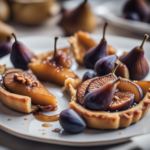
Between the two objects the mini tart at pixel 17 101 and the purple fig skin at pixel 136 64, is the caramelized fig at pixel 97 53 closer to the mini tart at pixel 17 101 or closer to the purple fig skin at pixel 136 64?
the purple fig skin at pixel 136 64

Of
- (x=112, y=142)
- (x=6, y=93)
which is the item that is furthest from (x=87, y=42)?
(x=112, y=142)

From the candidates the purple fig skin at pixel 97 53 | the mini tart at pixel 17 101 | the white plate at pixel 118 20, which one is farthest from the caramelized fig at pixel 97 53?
the white plate at pixel 118 20

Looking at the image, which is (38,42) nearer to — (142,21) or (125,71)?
(125,71)

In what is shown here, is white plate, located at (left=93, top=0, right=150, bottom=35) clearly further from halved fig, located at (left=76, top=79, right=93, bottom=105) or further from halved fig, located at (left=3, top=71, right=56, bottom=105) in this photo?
halved fig, located at (left=3, top=71, right=56, bottom=105)

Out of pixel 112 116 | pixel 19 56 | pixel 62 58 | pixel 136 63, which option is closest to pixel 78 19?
pixel 62 58

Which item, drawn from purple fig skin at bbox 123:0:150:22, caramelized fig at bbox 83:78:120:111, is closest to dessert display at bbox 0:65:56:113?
caramelized fig at bbox 83:78:120:111

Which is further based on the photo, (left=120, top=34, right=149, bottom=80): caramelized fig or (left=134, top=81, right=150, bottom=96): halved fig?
(left=120, top=34, right=149, bottom=80): caramelized fig

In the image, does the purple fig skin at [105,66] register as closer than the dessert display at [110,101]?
No

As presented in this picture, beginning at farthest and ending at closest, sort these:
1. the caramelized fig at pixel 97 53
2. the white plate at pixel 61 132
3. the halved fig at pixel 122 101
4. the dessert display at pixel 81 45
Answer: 1. the dessert display at pixel 81 45
2. the caramelized fig at pixel 97 53
3. the halved fig at pixel 122 101
4. the white plate at pixel 61 132
